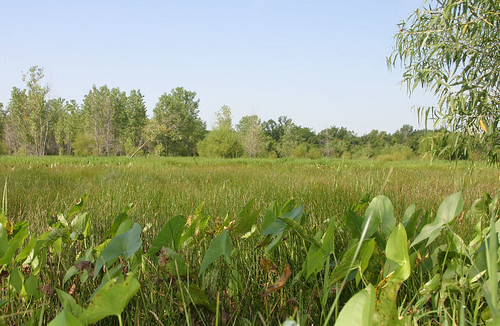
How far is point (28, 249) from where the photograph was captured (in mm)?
646

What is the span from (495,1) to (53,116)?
122 feet

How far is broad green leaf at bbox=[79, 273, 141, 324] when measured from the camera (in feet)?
1.13

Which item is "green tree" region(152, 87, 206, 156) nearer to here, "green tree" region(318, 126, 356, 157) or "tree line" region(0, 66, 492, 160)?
"tree line" region(0, 66, 492, 160)

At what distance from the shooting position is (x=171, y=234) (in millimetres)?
624

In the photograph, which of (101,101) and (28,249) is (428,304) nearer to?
(28,249)

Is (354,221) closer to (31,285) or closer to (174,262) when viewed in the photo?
(174,262)

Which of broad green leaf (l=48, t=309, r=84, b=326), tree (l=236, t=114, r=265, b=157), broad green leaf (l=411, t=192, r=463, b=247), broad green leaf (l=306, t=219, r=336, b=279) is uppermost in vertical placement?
tree (l=236, t=114, r=265, b=157)

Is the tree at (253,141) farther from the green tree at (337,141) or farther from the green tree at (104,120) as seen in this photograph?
the green tree at (104,120)

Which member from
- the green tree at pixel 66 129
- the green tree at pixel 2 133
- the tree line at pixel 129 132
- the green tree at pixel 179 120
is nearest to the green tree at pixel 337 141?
the tree line at pixel 129 132

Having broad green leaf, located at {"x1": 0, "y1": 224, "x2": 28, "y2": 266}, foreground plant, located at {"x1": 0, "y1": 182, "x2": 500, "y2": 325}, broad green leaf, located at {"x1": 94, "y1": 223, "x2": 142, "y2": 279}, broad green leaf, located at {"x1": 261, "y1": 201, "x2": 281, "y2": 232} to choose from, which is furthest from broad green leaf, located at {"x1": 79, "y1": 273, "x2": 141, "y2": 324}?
broad green leaf, located at {"x1": 261, "y1": 201, "x2": 281, "y2": 232}

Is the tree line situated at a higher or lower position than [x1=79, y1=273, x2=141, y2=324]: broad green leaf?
higher

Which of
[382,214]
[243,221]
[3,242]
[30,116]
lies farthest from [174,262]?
[30,116]

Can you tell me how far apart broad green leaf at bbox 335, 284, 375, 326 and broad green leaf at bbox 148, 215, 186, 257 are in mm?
335

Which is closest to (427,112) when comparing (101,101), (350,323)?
(350,323)
